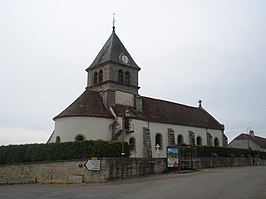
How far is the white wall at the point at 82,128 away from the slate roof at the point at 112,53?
327 inches

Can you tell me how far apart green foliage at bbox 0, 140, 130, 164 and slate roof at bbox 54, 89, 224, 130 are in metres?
4.98

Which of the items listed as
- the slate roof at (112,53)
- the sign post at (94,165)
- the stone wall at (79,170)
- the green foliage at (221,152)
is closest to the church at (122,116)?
the slate roof at (112,53)

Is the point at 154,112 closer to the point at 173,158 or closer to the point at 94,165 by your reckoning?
the point at 173,158

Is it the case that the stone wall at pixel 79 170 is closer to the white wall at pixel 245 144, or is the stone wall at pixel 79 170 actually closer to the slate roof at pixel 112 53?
the slate roof at pixel 112 53

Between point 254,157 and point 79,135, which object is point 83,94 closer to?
point 79,135

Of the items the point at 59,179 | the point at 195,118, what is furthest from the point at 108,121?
the point at 195,118

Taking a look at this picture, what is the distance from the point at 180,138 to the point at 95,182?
754 inches

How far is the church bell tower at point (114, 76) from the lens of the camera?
36.2m

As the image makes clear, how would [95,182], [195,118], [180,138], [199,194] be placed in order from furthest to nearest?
1. [195,118]
2. [180,138]
3. [95,182]
4. [199,194]

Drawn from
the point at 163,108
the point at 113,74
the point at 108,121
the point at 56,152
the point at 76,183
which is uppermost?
the point at 113,74

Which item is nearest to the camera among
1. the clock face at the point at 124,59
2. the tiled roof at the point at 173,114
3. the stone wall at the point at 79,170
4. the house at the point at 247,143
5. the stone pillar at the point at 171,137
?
the stone wall at the point at 79,170

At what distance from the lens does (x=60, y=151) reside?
26344mm

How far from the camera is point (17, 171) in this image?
29.0 metres

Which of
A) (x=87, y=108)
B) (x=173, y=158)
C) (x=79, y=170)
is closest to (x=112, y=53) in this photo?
(x=87, y=108)
